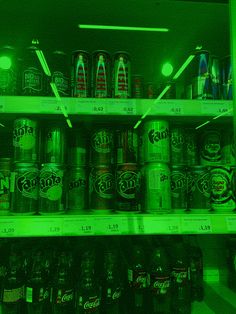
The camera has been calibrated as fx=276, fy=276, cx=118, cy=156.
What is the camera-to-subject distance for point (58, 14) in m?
1.06

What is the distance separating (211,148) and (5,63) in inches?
32.7

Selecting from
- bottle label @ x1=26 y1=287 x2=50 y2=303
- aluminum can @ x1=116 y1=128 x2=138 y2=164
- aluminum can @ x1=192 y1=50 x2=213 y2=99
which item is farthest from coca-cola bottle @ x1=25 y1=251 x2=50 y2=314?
aluminum can @ x1=192 y1=50 x2=213 y2=99

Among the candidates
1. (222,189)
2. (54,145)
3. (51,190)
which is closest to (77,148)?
(54,145)

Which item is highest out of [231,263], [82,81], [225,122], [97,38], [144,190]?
[97,38]

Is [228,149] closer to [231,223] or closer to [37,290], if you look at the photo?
[231,223]

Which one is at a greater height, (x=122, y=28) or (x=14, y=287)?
(x=122, y=28)

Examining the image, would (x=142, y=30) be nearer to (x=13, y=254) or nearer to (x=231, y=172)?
(x=231, y=172)

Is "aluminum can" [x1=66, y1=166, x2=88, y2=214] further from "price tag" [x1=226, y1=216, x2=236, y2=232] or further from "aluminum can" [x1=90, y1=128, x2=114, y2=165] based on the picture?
"price tag" [x1=226, y1=216, x2=236, y2=232]

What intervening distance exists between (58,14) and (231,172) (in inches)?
34.8

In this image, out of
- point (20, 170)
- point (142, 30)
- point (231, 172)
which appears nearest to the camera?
point (20, 170)

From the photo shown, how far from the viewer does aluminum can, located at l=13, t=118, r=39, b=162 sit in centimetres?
92

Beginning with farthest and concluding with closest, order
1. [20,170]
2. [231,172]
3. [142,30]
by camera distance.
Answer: [142,30]
[231,172]
[20,170]

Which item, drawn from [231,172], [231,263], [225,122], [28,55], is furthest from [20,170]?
[231,263]

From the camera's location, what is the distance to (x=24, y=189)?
A: 0.89 m
